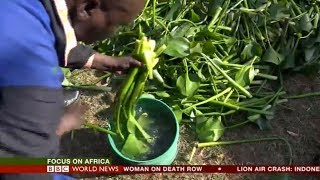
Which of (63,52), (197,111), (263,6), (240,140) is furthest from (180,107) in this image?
(63,52)

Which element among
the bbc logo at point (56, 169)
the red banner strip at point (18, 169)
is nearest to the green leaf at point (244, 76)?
the bbc logo at point (56, 169)

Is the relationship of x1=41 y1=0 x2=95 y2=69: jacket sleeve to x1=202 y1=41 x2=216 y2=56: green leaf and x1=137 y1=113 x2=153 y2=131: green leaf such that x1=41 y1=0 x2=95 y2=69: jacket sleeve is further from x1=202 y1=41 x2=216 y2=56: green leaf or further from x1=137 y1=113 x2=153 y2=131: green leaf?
x1=202 y1=41 x2=216 y2=56: green leaf

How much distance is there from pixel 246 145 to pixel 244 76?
252 mm

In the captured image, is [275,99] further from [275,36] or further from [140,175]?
[140,175]

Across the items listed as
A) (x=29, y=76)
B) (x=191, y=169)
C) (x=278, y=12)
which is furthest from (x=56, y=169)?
(x=278, y=12)

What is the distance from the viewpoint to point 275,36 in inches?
85.4

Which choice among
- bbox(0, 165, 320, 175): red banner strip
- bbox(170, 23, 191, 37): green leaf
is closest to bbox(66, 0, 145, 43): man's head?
bbox(0, 165, 320, 175): red banner strip

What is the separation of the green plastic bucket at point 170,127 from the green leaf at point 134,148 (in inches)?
0.9

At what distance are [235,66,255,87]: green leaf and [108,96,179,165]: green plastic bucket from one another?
0.29m

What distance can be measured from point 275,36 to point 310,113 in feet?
1.12

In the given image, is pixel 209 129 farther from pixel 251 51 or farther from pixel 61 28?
pixel 61 28

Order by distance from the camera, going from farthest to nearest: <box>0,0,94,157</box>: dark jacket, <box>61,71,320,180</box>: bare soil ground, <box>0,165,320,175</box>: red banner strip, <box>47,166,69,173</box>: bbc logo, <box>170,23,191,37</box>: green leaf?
1. <box>170,23,191,37</box>: green leaf
2. <box>61,71,320,180</box>: bare soil ground
3. <box>0,165,320,175</box>: red banner strip
4. <box>47,166,69,173</box>: bbc logo
5. <box>0,0,94,157</box>: dark jacket

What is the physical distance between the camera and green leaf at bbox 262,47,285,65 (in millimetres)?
2070

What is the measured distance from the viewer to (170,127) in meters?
1.89
